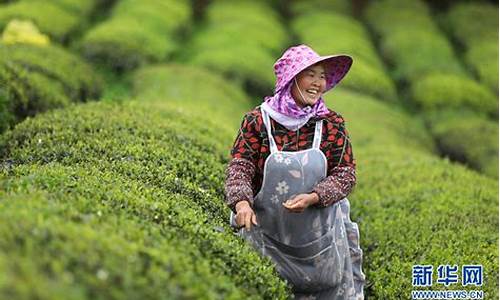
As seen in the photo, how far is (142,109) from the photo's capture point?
22.4 ft

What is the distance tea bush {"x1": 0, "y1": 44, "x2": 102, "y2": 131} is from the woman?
3244 mm

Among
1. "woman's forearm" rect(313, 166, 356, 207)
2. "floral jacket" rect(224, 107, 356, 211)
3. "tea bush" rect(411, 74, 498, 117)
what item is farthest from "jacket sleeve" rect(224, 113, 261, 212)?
"tea bush" rect(411, 74, 498, 117)

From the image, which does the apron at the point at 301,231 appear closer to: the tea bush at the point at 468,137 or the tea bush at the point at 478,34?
the tea bush at the point at 468,137

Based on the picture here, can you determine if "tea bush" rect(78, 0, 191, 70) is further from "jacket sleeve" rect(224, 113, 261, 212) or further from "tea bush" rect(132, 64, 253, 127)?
"jacket sleeve" rect(224, 113, 261, 212)

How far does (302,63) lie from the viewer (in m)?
3.68

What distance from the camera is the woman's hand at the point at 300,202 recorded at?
3445mm

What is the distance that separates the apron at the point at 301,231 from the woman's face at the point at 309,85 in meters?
0.15

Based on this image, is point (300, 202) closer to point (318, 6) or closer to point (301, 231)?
point (301, 231)

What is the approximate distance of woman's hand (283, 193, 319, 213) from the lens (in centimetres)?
345

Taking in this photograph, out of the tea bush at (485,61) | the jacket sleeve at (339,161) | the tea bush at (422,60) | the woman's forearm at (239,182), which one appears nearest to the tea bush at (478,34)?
the tea bush at (485,61)

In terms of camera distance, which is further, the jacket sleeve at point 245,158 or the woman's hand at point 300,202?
the jacket sleeve at point 245,158

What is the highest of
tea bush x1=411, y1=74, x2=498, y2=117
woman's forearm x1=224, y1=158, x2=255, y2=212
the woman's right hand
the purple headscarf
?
the purple headscarf

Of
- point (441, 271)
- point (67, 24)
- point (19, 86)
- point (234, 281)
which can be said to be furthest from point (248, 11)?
point (234, 281)

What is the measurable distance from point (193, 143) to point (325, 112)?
2255 millimetres
